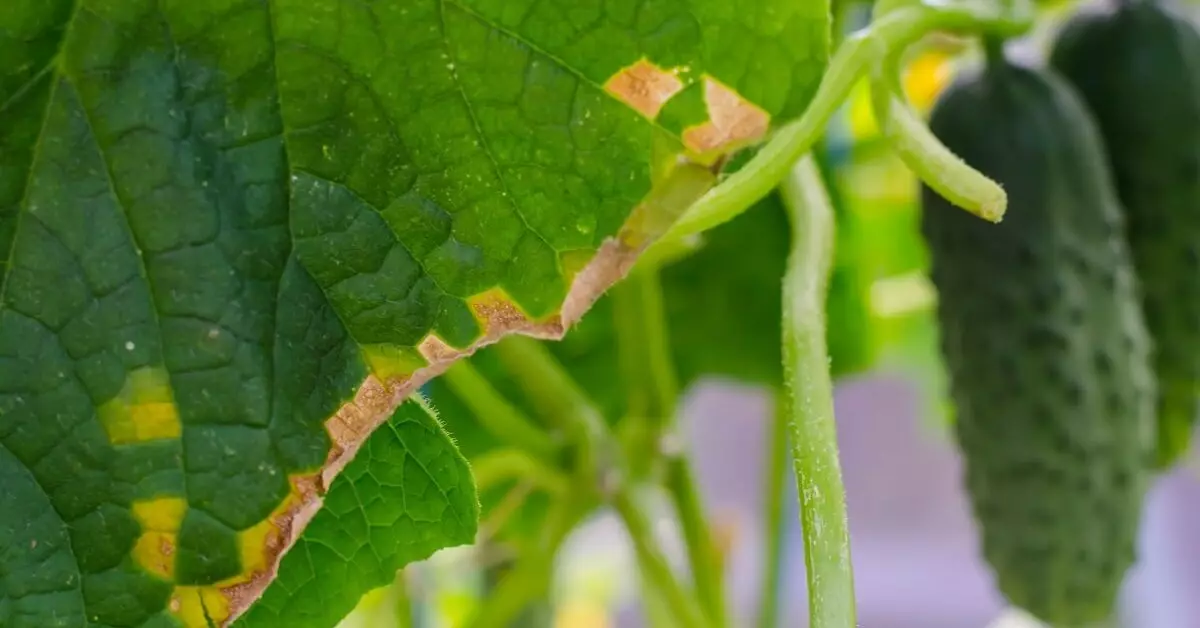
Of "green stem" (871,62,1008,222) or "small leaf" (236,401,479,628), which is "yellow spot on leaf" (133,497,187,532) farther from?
"green stem" (871,62,1008,222)

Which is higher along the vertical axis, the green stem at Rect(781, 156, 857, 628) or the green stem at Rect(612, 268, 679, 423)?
the green stem at Rect(781, 156, 857, 628)

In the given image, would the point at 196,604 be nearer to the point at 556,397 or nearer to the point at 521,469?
the point at 556,397

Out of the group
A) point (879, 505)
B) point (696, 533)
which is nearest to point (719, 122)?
point (696, 533)

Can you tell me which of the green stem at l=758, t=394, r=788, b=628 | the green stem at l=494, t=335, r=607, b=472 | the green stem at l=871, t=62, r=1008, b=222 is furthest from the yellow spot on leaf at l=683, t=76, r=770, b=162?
A: the green stem at l=758, t=394, r=788, b=628

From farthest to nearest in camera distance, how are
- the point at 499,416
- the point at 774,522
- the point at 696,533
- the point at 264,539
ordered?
the point at 774,522, the point at 696,533, the point at 499,416, the point at 264,539

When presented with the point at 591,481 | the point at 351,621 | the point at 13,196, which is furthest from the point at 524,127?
the point at 351,621

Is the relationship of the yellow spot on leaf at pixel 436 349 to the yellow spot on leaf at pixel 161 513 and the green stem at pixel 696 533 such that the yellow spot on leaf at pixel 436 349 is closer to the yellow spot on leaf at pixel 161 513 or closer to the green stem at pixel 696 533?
the yellow spot on leaf at pixel 161 513
